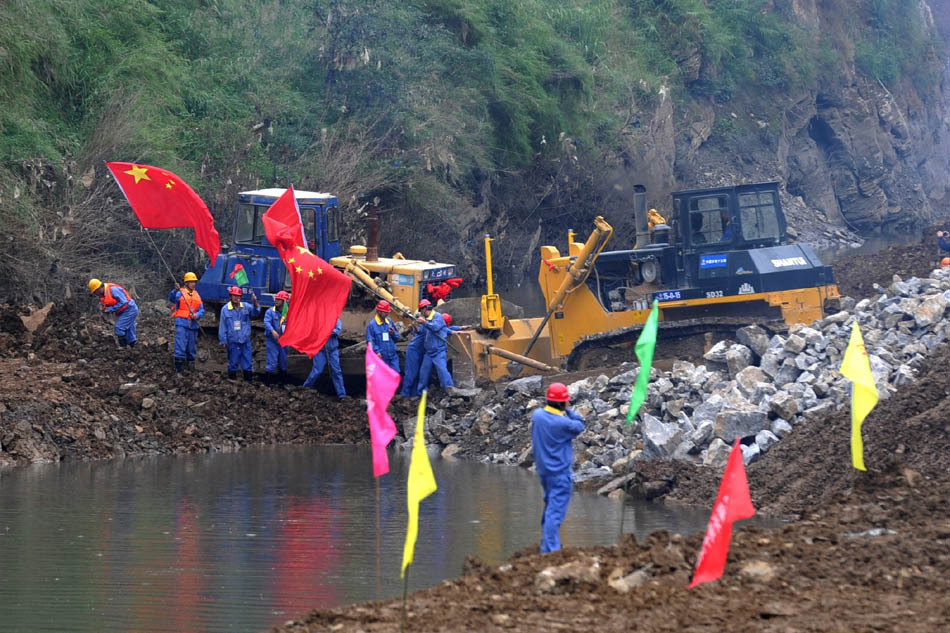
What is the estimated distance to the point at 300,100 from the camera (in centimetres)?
3638

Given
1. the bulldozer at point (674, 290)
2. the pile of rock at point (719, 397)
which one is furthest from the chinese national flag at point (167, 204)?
the pile of rock at point (719, 397)

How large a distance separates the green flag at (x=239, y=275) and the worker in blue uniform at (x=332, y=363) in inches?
86.2

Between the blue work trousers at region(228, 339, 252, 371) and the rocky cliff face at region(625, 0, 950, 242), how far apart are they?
26992 millimetres

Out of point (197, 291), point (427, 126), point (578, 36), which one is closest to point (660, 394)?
point (197, 291)

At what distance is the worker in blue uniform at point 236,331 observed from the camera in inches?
813

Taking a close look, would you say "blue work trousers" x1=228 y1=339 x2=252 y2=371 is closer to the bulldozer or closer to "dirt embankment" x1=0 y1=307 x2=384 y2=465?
"dirt embankment" x1=0 y1=307 x2=384 y2=465

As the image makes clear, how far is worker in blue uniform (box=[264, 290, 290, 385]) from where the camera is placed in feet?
67.6

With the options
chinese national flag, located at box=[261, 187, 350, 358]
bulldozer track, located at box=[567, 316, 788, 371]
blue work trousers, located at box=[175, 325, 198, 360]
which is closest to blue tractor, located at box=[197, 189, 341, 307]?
blue work trousers, located at box=[175, 325, 198, 360]

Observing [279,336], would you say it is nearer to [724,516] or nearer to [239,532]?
[239,532]

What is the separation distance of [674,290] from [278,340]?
5.99 metres

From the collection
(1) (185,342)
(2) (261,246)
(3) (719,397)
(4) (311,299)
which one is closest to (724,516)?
(3) (719,397)

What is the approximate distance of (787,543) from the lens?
10.3 metres

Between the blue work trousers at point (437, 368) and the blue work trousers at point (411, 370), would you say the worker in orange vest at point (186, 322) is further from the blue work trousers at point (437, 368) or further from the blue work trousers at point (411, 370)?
the blue work trousers at point (437, 368)

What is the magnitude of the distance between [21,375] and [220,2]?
64.4ft
